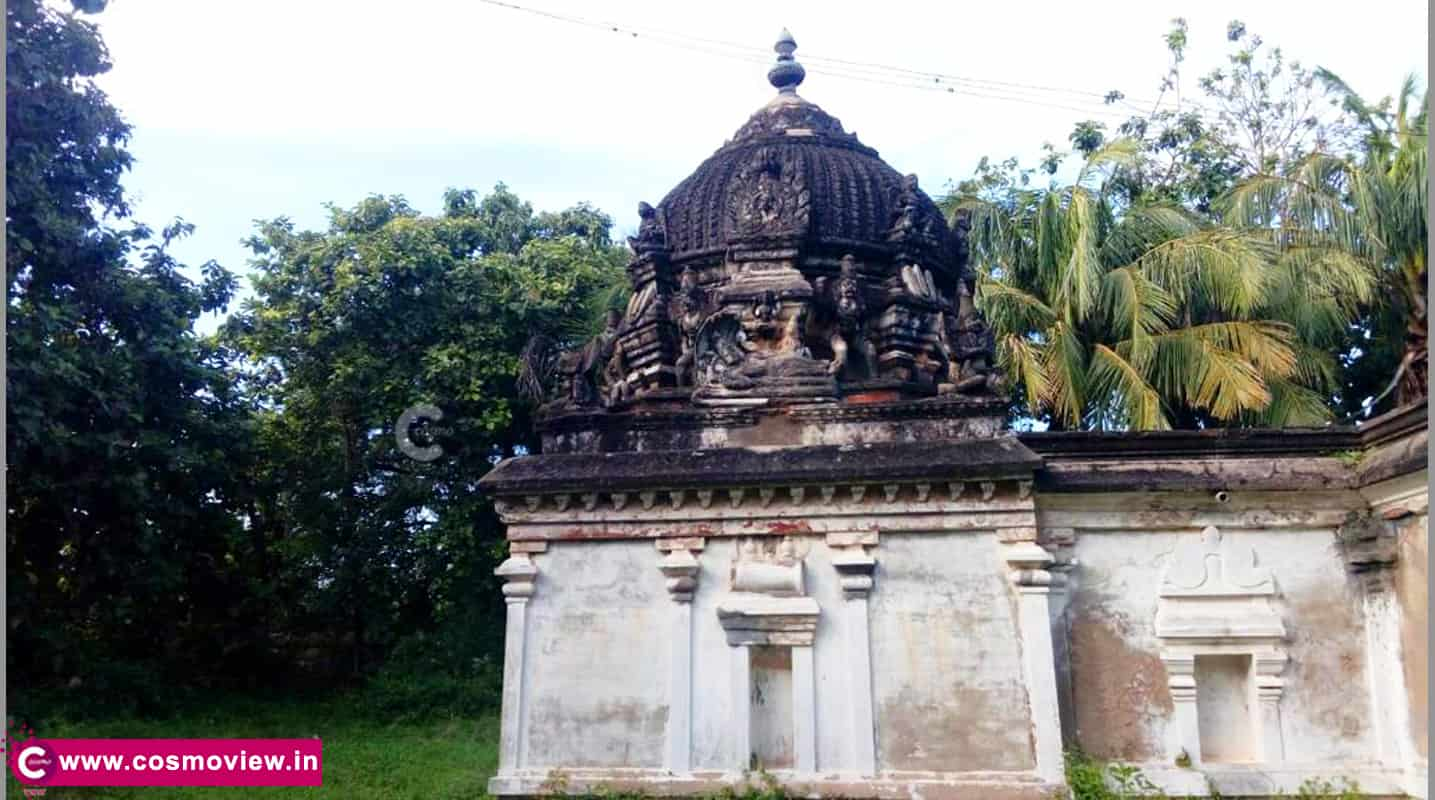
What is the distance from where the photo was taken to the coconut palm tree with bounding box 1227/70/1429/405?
45.0 ft

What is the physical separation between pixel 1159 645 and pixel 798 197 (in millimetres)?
5062

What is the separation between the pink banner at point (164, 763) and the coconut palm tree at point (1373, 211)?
13576 millimetres

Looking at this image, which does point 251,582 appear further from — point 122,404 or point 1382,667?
point 1382,667

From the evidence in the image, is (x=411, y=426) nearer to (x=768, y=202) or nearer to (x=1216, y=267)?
(x=768, y=202)

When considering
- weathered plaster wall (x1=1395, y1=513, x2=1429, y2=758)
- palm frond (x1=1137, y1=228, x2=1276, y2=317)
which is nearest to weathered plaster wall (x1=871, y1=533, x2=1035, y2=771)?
weathered plaster wall (x1=1395, y1=513, x2=1429, y2=758)

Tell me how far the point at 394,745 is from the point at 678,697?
7600mm

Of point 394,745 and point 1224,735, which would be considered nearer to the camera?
point 1224,735

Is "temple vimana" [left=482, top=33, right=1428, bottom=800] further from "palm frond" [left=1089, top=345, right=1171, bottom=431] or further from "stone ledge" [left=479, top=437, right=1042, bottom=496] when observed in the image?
"palm frond" [left=1089, top=345, right=1171, bottom=431]

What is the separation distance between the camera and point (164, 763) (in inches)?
471

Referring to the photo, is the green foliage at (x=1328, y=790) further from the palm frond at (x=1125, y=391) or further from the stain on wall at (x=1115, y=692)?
the palm frond at (x=1125, y=391)

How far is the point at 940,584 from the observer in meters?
8.48

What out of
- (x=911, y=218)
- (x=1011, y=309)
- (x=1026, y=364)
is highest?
(x=1011, y=309)

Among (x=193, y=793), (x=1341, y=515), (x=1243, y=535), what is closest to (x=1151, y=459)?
(x=1243, y=535)

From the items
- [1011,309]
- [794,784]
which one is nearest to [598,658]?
[794,784]
